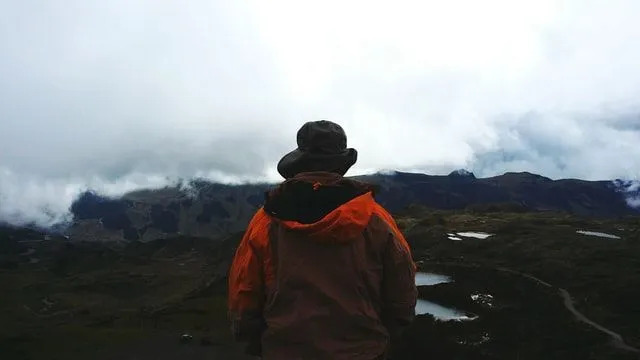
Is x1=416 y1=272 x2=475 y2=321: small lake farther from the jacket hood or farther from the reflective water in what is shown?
the reflective water

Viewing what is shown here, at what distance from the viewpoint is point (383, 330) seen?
7074 mm

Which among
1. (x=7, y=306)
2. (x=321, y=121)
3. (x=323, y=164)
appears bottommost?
(x=7, y=306)

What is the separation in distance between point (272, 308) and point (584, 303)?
72.7m

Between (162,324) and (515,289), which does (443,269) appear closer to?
(515,289)

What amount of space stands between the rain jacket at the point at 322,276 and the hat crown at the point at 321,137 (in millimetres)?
433

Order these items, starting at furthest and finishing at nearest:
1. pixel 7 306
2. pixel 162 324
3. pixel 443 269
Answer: pixel 7 306 → pixel 443 269 → pixel 162 324

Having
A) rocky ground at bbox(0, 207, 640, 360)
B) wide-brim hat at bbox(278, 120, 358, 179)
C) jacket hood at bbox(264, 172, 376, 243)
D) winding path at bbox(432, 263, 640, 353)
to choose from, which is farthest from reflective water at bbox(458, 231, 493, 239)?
jacket hood at bbox(264, 172, 376, 243)

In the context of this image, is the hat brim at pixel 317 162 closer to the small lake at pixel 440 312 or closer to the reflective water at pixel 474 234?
the small lake at pixel 440 312

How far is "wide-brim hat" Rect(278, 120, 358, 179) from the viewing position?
746 cm

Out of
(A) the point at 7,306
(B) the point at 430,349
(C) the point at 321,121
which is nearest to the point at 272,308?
(C) the point at 321,121

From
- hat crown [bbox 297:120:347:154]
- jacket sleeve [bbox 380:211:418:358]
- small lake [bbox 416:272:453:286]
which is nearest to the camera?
jacket sleeve [bbox 380:211:418:358]

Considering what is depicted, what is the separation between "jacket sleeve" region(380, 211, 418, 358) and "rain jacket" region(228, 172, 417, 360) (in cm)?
1

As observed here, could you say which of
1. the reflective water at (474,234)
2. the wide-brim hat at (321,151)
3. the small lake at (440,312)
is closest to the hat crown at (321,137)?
the wide-brim hat at (321,151)

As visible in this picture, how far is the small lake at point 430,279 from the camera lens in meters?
90.8
